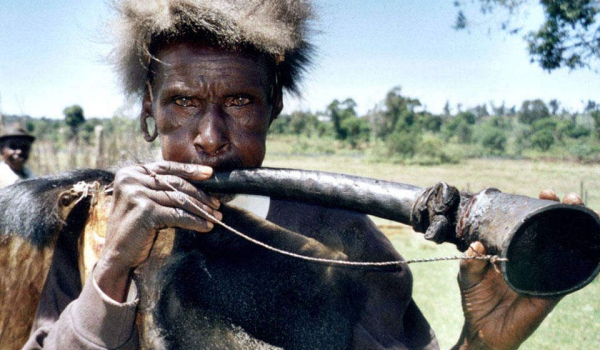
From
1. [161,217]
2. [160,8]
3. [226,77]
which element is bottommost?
[161,217]

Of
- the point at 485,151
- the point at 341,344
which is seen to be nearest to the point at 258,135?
the point at 341,344

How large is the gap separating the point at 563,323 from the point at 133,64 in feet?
19.7

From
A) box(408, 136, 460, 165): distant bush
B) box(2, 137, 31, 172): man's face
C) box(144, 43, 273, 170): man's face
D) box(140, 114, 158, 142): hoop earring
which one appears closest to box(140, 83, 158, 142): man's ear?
box(140, 114, 158, 142): hoop earring

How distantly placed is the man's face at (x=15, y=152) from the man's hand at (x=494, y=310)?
8545 mm

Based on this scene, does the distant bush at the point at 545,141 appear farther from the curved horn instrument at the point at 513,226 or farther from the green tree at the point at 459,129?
the curved horn instrument at the point at 513,226

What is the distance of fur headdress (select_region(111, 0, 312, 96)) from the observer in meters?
1.97

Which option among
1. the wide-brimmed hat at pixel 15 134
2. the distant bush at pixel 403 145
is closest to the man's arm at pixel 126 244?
the wide-brimmed hat at pixel 15 134

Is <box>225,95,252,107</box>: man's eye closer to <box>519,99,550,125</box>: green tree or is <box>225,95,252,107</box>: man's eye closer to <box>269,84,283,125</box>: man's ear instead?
<box>269,84,283,125</box>: man's ear

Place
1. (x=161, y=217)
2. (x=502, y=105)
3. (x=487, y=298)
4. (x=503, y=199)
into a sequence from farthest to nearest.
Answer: (x=502, y=105) → (x=487, y=298) → (x=161, y=217) → (x=503, y=199)

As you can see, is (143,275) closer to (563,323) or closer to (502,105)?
(563,323)

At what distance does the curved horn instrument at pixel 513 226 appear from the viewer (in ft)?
4.26

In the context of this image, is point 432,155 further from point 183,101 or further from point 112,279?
point 112,279

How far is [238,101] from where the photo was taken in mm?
2045

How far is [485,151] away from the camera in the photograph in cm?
4512
